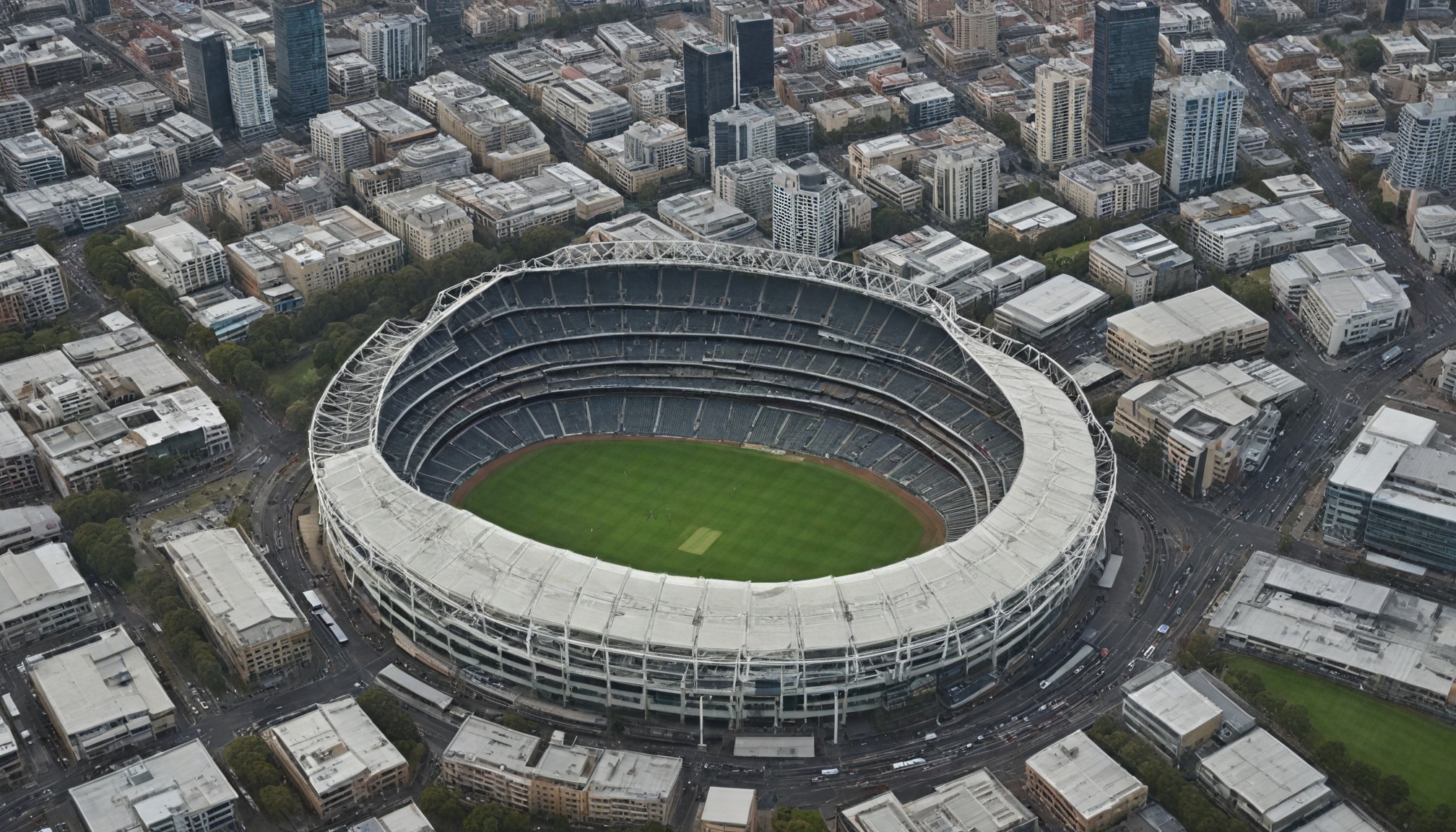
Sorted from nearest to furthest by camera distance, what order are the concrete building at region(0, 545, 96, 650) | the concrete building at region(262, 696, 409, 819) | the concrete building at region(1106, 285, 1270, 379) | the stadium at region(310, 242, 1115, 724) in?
the concrete building at region(262, 696, 409, 819) < the stadium at region(310, 242, 1115, 724) < the concrete building at region(0, 545, 96, 650) < the concrete building at region(1106, 285, 1270, 379)

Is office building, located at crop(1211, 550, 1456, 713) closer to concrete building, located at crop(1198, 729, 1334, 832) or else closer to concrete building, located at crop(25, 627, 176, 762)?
concrete building, located at crop(1198, 729, 1334, 832)

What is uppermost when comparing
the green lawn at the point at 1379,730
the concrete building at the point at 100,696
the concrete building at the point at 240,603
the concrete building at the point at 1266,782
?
the concrete building at the point at 240,603

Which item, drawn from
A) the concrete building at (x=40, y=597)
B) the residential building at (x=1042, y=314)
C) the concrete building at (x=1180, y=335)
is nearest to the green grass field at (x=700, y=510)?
the residential building at (x=1042, y=314)

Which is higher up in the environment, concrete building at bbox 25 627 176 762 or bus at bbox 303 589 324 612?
concrete building at bbox 25 627 176 762

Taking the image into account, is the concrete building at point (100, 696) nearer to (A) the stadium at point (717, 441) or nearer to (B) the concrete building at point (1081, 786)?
(A) the stadium at point (717, 441)

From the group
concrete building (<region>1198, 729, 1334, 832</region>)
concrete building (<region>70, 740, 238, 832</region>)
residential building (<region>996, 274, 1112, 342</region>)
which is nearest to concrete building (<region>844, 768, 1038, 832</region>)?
concrete building (<region>1198, 729, 1334, 832</region>)

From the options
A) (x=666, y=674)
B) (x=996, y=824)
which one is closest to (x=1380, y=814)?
(x=996, y=824)

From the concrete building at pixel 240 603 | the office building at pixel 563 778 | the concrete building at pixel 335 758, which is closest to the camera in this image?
the office building at pixel 563 778
